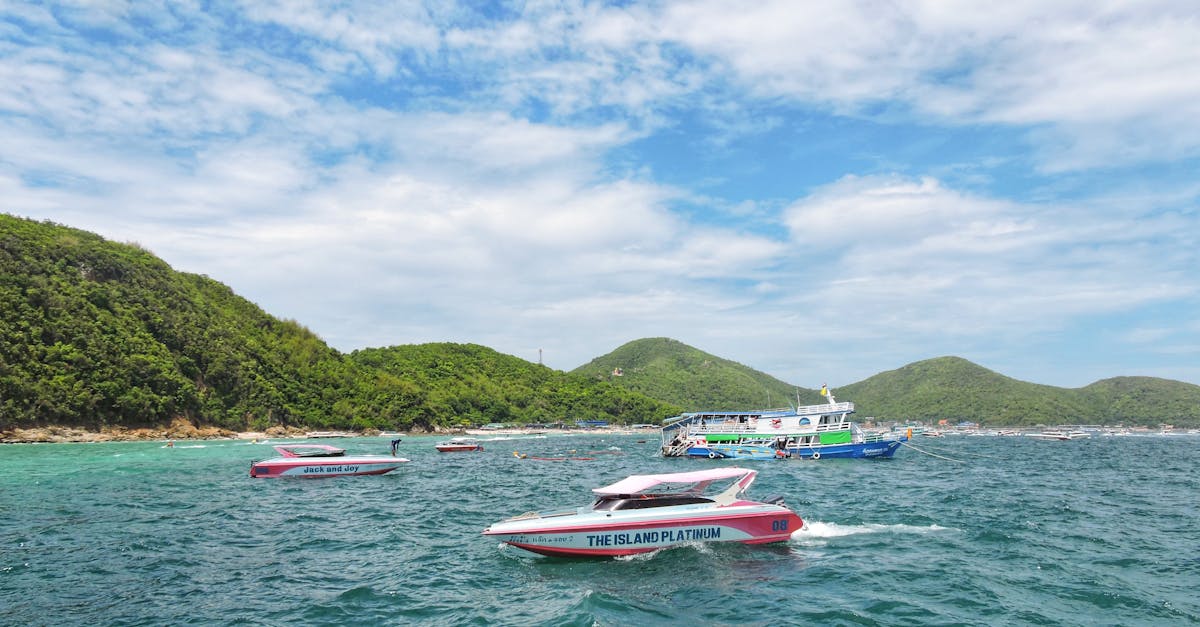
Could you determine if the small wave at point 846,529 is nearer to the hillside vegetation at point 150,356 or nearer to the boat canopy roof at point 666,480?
the boat canopy roof at point 666,480

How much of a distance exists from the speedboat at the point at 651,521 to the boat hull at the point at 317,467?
30.1 metres

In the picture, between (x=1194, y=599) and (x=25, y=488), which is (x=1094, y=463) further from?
(x=25, y=488)

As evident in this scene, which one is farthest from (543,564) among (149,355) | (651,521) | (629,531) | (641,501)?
(149,355)

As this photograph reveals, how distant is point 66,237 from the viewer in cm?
12344

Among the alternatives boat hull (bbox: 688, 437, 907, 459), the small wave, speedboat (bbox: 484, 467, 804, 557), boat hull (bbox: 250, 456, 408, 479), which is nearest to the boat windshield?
speedboat (bbox: 484, 467, 804, 557)

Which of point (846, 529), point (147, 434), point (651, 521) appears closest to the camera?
point (651, 521)

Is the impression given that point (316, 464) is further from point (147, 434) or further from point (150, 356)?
point (150, 356)

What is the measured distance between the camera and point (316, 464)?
45.7 m

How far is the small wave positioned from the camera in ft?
80.1

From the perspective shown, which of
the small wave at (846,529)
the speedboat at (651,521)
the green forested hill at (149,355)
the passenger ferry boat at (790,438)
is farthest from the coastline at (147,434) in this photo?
the small wave at (846,529)

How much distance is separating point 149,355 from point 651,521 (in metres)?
116

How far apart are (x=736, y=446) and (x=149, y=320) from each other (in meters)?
111

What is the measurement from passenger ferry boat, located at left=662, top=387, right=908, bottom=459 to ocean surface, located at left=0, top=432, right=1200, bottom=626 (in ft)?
101

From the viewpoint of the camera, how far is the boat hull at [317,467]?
147ft
